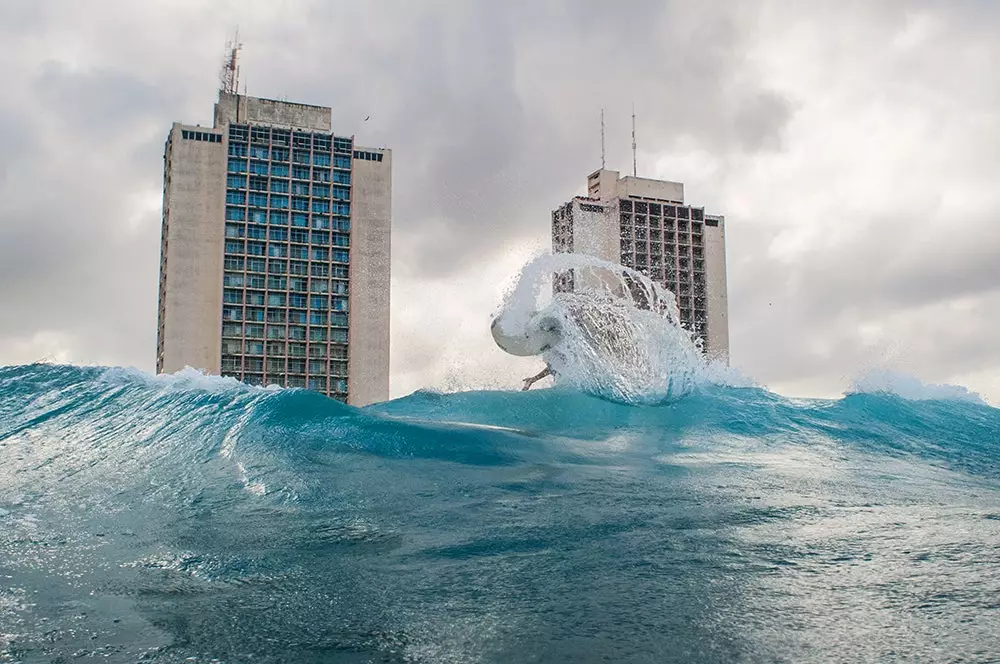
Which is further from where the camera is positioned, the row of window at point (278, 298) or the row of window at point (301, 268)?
the row of window at point (301, 268)

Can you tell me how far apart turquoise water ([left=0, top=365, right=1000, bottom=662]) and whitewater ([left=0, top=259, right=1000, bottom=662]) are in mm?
22

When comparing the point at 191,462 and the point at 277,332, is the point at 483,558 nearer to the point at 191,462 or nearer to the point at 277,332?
the point at 191,462

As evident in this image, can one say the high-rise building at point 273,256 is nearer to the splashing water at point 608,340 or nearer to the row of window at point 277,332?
the row of window at point 277,332

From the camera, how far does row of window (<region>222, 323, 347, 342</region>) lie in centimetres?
5019

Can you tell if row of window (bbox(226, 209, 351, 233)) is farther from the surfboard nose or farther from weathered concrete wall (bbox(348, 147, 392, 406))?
the surfboard nose

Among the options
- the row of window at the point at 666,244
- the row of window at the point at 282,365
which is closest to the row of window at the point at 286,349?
the row of window at the point at 282,365

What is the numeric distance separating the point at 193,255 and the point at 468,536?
49204 millimetres

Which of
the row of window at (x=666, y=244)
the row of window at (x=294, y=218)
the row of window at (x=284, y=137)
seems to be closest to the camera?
the row of window at (x=294, y=218)

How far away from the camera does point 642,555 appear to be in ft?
15.8

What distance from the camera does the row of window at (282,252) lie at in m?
50.8

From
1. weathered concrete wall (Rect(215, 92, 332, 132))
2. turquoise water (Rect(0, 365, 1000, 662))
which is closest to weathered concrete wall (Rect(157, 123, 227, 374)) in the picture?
weathered concrete wall (Rect(215, 92, 332, 132))

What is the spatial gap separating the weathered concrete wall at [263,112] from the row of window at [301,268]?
9317 mm

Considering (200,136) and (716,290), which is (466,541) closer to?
(200,136)

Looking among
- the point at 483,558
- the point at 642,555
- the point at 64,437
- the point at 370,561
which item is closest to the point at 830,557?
the point at 642,555
